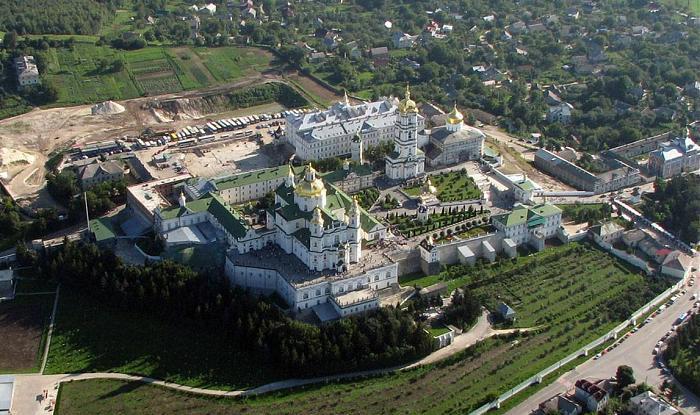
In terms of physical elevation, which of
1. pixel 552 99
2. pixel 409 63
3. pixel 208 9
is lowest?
pixel 552 99

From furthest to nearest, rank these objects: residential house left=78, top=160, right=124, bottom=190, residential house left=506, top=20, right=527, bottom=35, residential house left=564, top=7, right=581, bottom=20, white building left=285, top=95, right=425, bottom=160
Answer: residential house left=564, top=7, right=581, bottom=20, residential house left=506, top=20, right=527, bottom=35, white building left=285, top=95, right=425, bottom=160, residential house left=78, top=160, right=124, bottom=190

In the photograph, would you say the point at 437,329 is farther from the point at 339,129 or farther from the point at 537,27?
the point at 537,27

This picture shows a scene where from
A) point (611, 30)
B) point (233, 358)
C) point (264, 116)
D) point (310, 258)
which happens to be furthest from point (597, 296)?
point (611, 30)

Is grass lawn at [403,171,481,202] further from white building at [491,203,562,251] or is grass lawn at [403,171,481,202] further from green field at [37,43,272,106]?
green field at [37,43,272,106]

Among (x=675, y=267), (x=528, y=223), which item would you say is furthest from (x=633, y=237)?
(x=528, y=223)

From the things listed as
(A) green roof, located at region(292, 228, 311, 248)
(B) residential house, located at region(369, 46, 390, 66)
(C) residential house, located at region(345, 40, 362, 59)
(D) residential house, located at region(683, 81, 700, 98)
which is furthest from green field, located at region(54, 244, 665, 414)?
(C) residential house, located at region(345, 40, 362, 59)

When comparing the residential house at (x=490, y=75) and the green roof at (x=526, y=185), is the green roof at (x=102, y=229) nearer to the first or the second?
Result: the green roof at (x=526, y=185)
